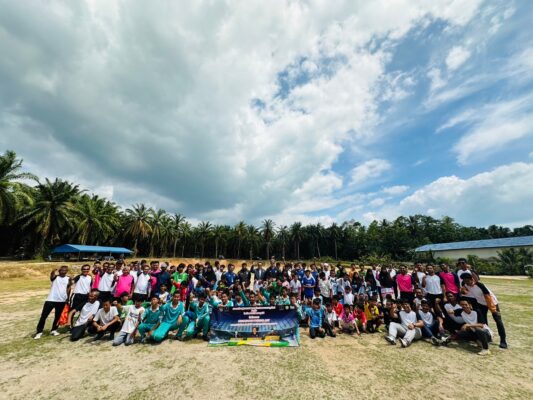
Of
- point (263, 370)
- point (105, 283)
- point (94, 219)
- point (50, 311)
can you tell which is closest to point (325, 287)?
point (263, 370)

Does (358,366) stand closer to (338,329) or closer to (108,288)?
(338,329)

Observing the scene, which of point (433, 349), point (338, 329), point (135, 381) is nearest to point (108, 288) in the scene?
point (135, 381)

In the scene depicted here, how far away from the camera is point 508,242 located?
158 feet

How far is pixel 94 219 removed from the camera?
133 feet

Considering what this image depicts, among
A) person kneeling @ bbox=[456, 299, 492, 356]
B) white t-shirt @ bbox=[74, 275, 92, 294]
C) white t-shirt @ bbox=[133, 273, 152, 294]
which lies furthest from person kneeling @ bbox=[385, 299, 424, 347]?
white t-shirt @ bbox=[74, 275, 92, 294]

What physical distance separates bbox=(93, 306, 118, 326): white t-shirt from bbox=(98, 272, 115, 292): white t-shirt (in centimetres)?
139

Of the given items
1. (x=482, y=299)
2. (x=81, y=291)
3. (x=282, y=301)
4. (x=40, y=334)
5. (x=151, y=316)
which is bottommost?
(x=40, y=334)

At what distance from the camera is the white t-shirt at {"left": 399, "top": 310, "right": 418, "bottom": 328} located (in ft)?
24.1

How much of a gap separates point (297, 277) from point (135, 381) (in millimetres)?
6703

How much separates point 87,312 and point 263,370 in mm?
5678

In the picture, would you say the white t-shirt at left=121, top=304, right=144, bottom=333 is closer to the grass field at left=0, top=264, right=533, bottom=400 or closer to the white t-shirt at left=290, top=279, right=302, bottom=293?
the grass field at left=0, top=264, right=533, bottom=400

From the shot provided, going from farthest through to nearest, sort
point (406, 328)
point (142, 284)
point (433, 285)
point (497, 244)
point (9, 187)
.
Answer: point (497, 244) → point (9, 187) → point (142, 284) → point (433, 285) → point (406, 328)

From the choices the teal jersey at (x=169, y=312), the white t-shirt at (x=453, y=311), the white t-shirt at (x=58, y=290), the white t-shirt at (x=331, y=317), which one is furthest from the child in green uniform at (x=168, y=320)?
the white t-shirt at (x=453, y=311)

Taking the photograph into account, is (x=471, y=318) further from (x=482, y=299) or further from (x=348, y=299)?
(x=348, y=299)
